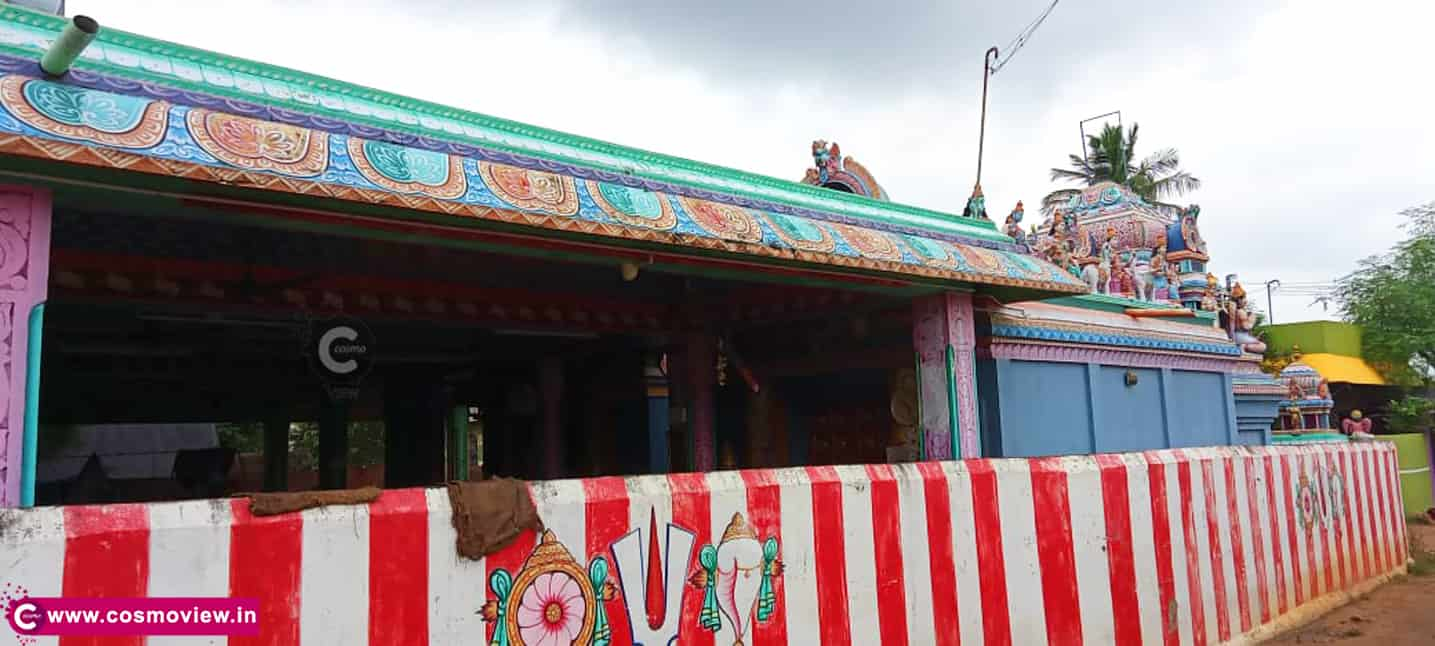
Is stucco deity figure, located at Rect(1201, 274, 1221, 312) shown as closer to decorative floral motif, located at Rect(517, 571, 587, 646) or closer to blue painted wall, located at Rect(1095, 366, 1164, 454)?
blue painted wall, located at Rect(1095, 366, 1164, 454)

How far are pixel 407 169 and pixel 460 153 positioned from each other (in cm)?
76

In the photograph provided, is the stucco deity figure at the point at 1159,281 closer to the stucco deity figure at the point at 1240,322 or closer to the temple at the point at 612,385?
the temple at the point at 612,385

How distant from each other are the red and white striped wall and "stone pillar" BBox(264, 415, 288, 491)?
43.5ft

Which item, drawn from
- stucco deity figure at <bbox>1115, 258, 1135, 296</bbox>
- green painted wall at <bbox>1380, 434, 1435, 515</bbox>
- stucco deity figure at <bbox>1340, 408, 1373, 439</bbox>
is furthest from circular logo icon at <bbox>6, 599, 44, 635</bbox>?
green painted wall at <bbox>1380, 434, 1435, 515</bbox>

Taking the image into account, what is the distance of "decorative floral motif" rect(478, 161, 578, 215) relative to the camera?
486cm

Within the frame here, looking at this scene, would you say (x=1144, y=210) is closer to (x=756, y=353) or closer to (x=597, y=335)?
(x=756, y=353)

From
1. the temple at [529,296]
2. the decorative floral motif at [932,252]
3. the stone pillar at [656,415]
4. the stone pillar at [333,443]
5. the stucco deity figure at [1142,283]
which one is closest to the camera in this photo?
the temple at [529,296]

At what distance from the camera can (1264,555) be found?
7.23 metres

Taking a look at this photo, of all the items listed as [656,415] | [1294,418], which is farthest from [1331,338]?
[656,415]

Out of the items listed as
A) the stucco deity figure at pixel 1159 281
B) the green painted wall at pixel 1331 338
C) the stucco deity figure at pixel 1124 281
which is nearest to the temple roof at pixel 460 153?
the stucco deity figure at pixel 1124 281

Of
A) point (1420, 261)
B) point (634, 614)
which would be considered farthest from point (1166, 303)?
point (1420, 261)

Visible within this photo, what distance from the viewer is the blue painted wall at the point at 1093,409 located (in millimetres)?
8492

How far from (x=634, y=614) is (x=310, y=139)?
2.59 meters

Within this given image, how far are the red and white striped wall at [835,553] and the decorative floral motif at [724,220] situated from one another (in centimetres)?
162
